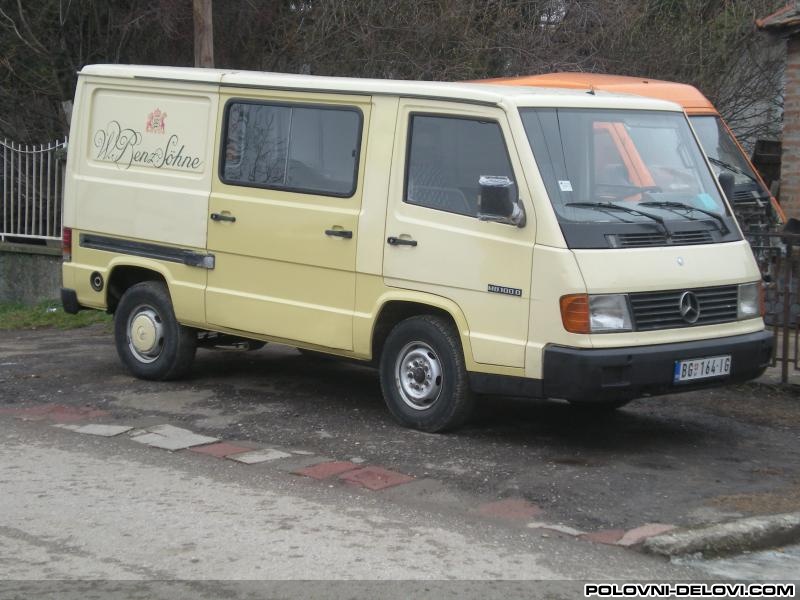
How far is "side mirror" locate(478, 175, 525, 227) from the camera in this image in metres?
7.39

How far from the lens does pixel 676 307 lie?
757 cm

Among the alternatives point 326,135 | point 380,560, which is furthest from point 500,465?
Answer: point 326,135

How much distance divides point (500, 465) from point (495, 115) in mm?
2172

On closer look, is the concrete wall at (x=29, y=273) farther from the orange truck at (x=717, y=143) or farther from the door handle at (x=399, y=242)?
the door handle at (x=399, y=242)

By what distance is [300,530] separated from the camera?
6.14m

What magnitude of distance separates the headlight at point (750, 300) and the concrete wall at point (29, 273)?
9.85 metres

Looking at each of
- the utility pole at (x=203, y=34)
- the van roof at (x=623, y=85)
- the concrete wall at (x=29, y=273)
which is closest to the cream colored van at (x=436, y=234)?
the van roof at (x=623, y=85)

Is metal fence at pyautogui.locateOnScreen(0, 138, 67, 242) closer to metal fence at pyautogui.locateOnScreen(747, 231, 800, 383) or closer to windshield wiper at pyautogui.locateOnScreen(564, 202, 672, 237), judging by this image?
metal fence at pyautogui.locateOnScreen(747, 231, 800, 383)

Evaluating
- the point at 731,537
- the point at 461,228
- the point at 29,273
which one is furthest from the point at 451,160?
the point at 29,273

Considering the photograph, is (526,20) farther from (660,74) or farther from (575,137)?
(575,137)

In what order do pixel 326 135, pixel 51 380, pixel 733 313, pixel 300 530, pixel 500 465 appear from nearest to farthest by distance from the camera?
pixel 300 530 < pixel 500 465 < pixel 733 313 < pixel 326 135 < pixel 51 380

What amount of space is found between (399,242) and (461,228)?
0.49 m

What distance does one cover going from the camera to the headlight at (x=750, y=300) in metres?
7.97

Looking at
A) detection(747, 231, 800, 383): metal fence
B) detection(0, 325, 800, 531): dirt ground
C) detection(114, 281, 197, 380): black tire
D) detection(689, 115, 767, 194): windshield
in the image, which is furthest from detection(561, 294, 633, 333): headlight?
detection(689, 115, 767, 194): windshield
